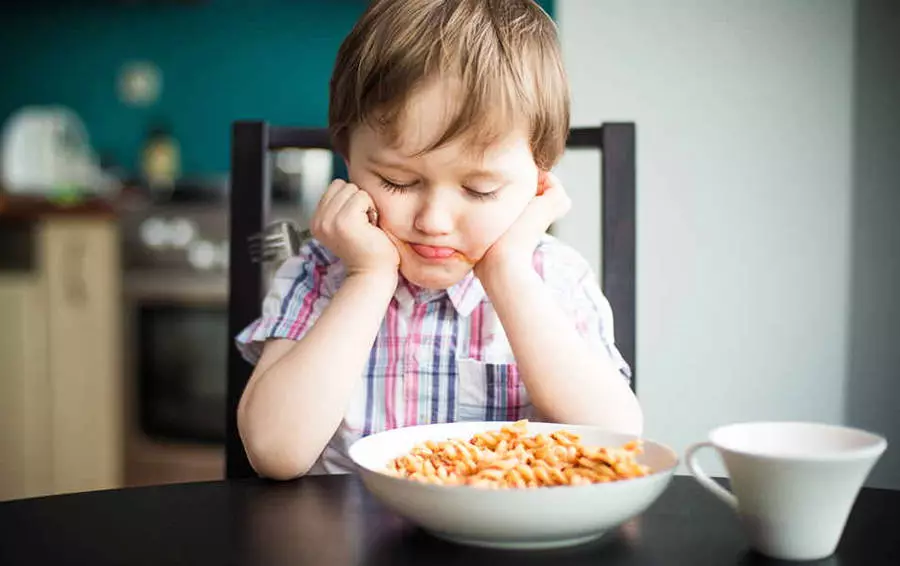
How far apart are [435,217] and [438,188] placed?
26 mm

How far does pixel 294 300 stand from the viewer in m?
1.10

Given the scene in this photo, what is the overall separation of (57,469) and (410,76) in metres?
2.29

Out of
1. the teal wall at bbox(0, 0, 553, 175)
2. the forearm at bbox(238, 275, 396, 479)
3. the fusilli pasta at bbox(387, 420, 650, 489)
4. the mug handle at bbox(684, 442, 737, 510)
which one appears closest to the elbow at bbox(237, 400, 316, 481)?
the forearm at bbox(238, 275, 396, 479)

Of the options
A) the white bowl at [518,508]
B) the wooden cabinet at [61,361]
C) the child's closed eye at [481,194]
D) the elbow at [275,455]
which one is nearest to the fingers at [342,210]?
the child's closed eye at [481,194]

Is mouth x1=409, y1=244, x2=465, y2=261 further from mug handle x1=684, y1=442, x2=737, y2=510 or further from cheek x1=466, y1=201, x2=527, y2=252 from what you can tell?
mug handle x1=684, y1=442, x2=737, y2=510

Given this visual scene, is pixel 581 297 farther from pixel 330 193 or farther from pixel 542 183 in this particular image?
pixel 330 193

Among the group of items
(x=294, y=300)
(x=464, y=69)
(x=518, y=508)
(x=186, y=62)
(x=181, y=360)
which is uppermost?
(x=186, y=62)

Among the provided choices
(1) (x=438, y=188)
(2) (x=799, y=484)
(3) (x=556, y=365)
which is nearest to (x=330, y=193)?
(1) (x=438, y=188)

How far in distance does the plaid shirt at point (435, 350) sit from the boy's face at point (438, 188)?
115 mm

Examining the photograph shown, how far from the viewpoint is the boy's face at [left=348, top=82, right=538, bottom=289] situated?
0.92 m

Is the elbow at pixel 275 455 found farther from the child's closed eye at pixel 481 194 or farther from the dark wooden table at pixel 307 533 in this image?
the child's closed eye at pixel 481 194

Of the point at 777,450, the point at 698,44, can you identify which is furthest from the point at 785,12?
the point at 777,450

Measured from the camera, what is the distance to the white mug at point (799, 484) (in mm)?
589

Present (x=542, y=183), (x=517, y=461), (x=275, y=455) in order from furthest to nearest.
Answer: (x=542, y=183) → (x=275, y=455) → (x=517, y=461)
